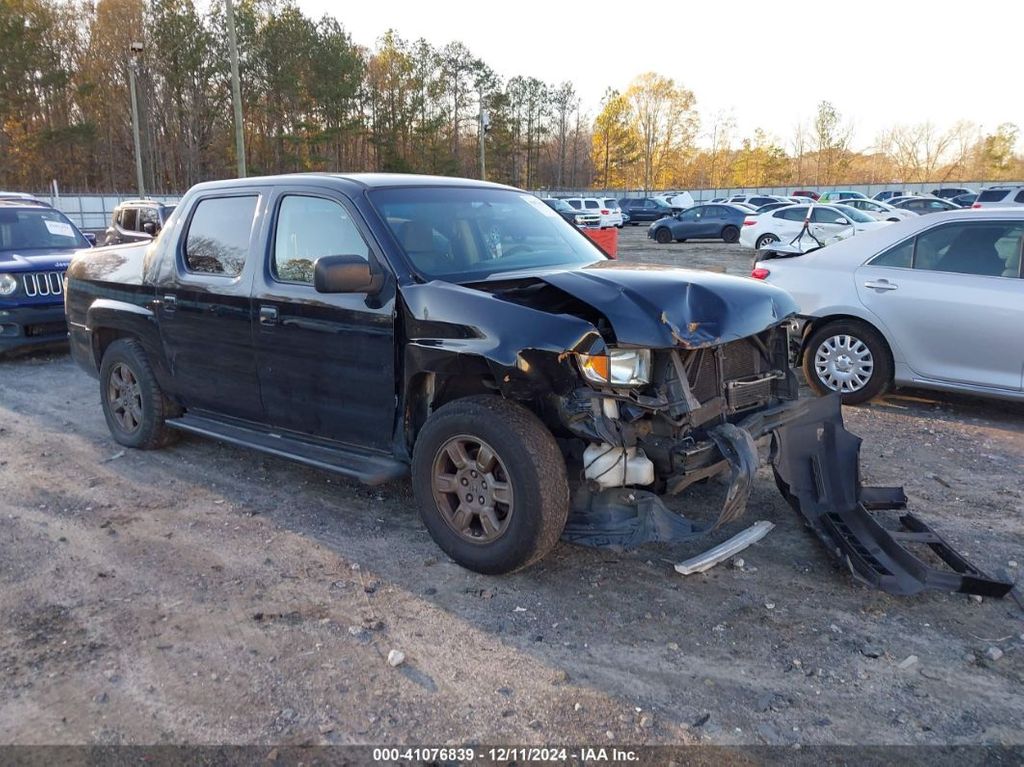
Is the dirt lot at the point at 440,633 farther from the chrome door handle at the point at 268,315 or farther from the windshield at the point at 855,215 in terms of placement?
the windshield at the point at 855,215

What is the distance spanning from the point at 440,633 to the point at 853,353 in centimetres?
491

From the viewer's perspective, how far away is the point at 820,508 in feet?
13.8

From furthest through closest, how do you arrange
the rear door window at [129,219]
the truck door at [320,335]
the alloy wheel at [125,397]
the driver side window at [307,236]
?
the rear door window at [129,219]
the alloy wheel at [125,397]
the driver side window at [307,236]
the truck door at [320,335]


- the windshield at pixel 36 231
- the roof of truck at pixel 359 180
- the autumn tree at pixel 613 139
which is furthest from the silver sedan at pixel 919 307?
the autumn tree at pixel 613 139

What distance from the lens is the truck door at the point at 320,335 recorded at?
4.19 meters

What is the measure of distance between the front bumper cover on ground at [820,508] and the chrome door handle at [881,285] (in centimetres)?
271

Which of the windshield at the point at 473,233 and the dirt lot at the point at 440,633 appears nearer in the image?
the dirt lot at the point at 440,633

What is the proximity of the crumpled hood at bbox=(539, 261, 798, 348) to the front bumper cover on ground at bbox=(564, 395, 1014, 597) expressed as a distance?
50cm

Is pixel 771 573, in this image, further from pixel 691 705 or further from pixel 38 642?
pixel 38 642

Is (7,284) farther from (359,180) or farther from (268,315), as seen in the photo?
(359,180)

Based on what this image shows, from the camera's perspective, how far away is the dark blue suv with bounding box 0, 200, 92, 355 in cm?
883

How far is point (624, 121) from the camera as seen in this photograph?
91.1 metres

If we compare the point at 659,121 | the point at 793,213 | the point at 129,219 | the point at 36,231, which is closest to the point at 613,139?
the point at 659,121

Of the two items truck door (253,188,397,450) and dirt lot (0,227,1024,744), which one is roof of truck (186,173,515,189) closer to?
truck door (253,188,397,450)
